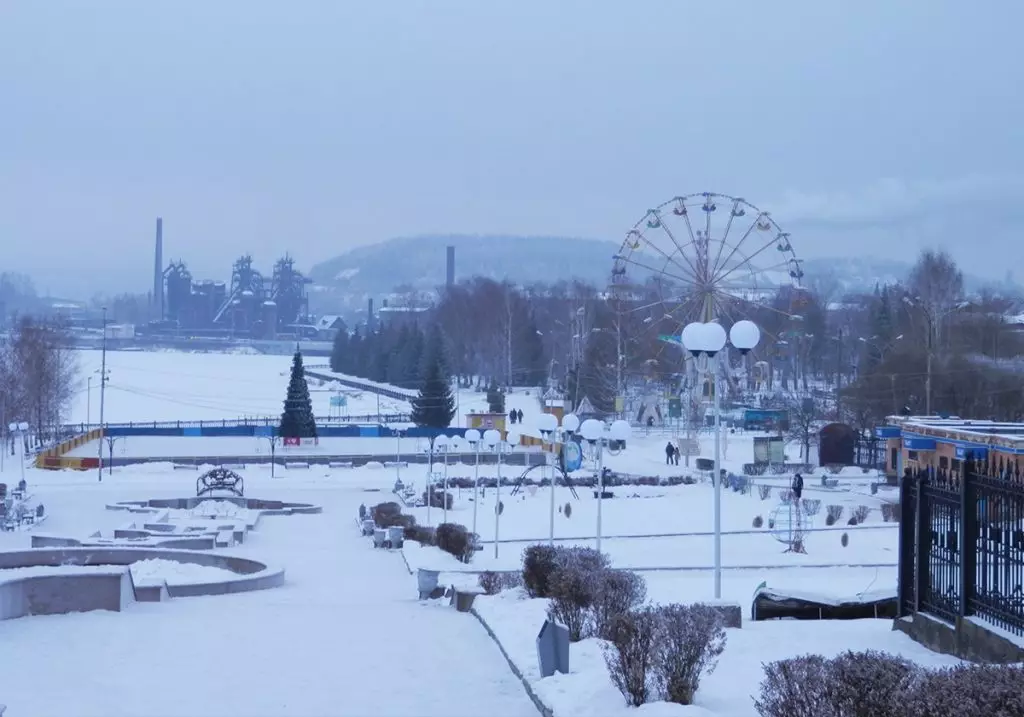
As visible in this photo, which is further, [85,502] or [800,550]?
[85,502]

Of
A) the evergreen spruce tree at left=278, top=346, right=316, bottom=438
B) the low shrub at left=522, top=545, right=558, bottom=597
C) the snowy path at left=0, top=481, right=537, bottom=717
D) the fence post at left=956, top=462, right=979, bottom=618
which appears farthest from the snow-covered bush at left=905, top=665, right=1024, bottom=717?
the evergreen spruce tree at left=278, top=346, right=316, bottom=438

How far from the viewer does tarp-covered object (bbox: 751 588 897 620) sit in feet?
32.4

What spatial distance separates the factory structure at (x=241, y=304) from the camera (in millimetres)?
166250

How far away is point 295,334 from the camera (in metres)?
164

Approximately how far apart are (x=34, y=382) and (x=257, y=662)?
4550 centimetres

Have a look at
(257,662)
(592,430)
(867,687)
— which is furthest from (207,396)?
(867,687)

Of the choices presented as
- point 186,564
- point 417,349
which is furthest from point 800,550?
point 417,349

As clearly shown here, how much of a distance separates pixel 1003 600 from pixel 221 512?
2215cm

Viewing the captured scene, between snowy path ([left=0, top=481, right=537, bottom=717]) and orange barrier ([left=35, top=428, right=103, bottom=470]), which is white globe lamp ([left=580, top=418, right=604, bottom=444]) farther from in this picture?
orange barrier ([left=35, top=428, right=103, bottom=470])

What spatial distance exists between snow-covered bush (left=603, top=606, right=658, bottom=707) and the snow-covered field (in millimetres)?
112

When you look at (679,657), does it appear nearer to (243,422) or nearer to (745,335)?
(745,335)

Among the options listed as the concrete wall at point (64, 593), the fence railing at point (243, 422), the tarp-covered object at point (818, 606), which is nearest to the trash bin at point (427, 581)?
the concrete wall at point (64, 593)

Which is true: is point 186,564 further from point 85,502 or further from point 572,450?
point 572,450

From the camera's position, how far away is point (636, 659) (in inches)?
239
